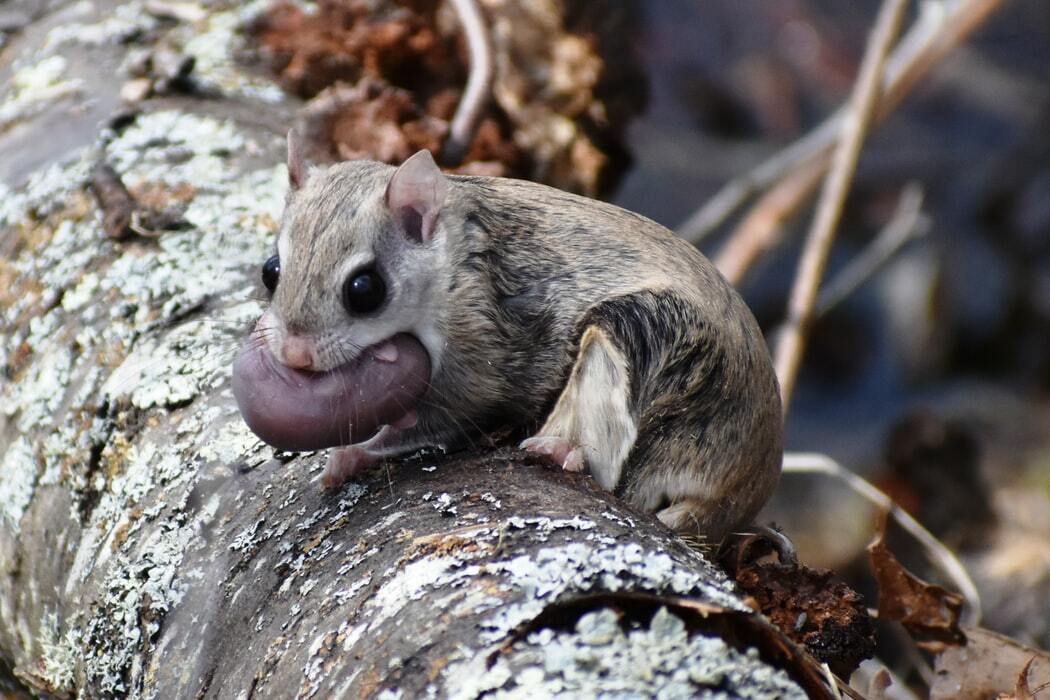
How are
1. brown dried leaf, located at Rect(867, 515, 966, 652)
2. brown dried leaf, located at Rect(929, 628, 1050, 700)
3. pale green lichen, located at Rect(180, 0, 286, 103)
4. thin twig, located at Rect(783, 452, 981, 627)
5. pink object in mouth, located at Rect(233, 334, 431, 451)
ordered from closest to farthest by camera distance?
pink object in mouth, located at Rect(233, 334, 431, 451)
brown dried leaf, located at Rect(929, 628, 1050, 700)
brown dried leaf, located at Rect(867, 515, 966, 652)
thin twig, located at Rect(783, 452, 981, 627)
pale green lichen, located at Rect(180, 0, 286, 103)

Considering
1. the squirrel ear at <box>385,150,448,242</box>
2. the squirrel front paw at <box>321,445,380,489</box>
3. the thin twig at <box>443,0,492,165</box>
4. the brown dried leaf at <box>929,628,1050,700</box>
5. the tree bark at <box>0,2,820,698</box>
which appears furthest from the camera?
the thin twig at <box>443,0,492,165</box>

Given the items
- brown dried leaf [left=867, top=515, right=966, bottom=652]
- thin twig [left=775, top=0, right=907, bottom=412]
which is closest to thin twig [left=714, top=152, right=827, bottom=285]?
thin twig [left=775, top=0, right=907, bottom=412]

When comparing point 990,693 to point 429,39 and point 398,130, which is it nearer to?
point 398,130

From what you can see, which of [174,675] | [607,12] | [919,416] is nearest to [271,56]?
[607,12]

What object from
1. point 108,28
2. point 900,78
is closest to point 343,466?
point 108,28

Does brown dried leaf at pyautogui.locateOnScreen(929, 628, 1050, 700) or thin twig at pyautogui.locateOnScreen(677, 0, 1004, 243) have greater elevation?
thin twig at pyautogui.locateOnScreen(677, 0, 1004, 243)

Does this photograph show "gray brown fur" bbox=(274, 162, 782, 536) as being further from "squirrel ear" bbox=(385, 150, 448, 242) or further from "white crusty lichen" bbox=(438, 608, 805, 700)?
"white crusty lichen" bbox=(438, 608, 805, 700)
